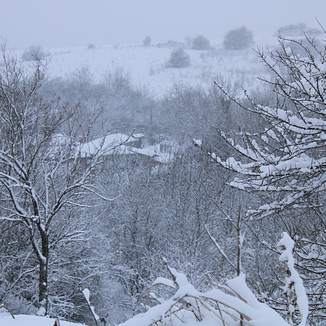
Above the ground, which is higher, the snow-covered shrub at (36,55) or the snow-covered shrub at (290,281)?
the snow-covered shrub at (36,55)

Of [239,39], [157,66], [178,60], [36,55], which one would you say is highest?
[239,39]

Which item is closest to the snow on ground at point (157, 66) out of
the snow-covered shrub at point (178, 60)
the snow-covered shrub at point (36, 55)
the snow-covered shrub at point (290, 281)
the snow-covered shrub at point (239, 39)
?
the snow-covered shrub at point (178, 60)

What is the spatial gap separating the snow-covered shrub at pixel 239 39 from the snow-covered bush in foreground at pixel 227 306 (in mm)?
56934

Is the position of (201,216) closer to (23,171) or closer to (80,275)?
(80,275)

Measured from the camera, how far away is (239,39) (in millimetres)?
52562

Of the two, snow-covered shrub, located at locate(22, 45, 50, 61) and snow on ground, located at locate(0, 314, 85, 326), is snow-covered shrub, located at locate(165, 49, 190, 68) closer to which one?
snow-covered shrub, located at locate(22, 45, 50, 61)

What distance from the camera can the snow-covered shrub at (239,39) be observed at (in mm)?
52156

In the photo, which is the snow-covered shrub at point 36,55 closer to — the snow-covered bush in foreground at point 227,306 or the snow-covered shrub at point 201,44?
the snow-covered bush in foreground at point 227,306

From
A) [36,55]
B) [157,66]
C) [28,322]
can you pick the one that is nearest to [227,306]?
[28,322]

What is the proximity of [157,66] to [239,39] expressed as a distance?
17.1m

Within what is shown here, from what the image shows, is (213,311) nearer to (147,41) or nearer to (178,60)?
(178,60)

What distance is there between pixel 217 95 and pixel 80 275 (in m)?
19.4

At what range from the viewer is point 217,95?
25.8 m

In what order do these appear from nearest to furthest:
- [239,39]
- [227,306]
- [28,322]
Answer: [227,306], [28,322], [239,39]
